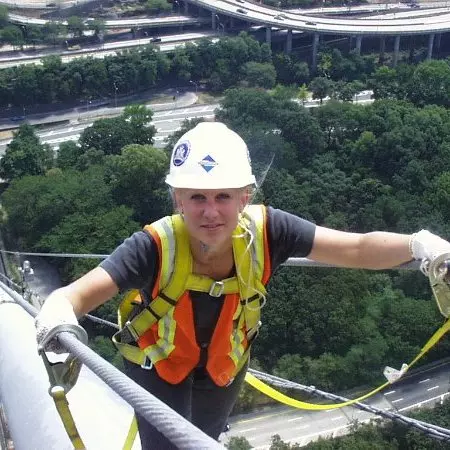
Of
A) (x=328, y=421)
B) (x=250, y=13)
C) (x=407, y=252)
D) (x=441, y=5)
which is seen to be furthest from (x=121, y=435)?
(x=441, y=5)

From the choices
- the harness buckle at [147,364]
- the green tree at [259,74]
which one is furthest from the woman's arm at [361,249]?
the green tree at [259,74]

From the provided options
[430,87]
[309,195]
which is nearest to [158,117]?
[309,195]

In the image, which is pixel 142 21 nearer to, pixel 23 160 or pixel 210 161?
pixel 23 160

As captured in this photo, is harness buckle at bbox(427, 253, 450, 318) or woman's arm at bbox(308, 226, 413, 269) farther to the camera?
woman's arm at bbox(308, 226, 413, 269)

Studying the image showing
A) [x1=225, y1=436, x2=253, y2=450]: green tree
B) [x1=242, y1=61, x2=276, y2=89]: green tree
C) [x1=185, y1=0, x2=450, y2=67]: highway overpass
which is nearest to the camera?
[x1=225, y1=436, x2=253, y2=450]: green tree

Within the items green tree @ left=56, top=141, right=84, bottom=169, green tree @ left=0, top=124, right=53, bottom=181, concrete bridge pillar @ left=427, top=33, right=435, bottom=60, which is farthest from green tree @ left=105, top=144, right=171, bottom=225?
concrete bridge pillar @ left=427, top=33, right=435, bottom=60

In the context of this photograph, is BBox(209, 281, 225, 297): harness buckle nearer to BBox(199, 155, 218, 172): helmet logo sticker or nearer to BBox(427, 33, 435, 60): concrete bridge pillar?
BBox(199, 155, 218, 172): helmet logo sticker

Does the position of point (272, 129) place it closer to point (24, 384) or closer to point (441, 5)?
point (24, 384)
